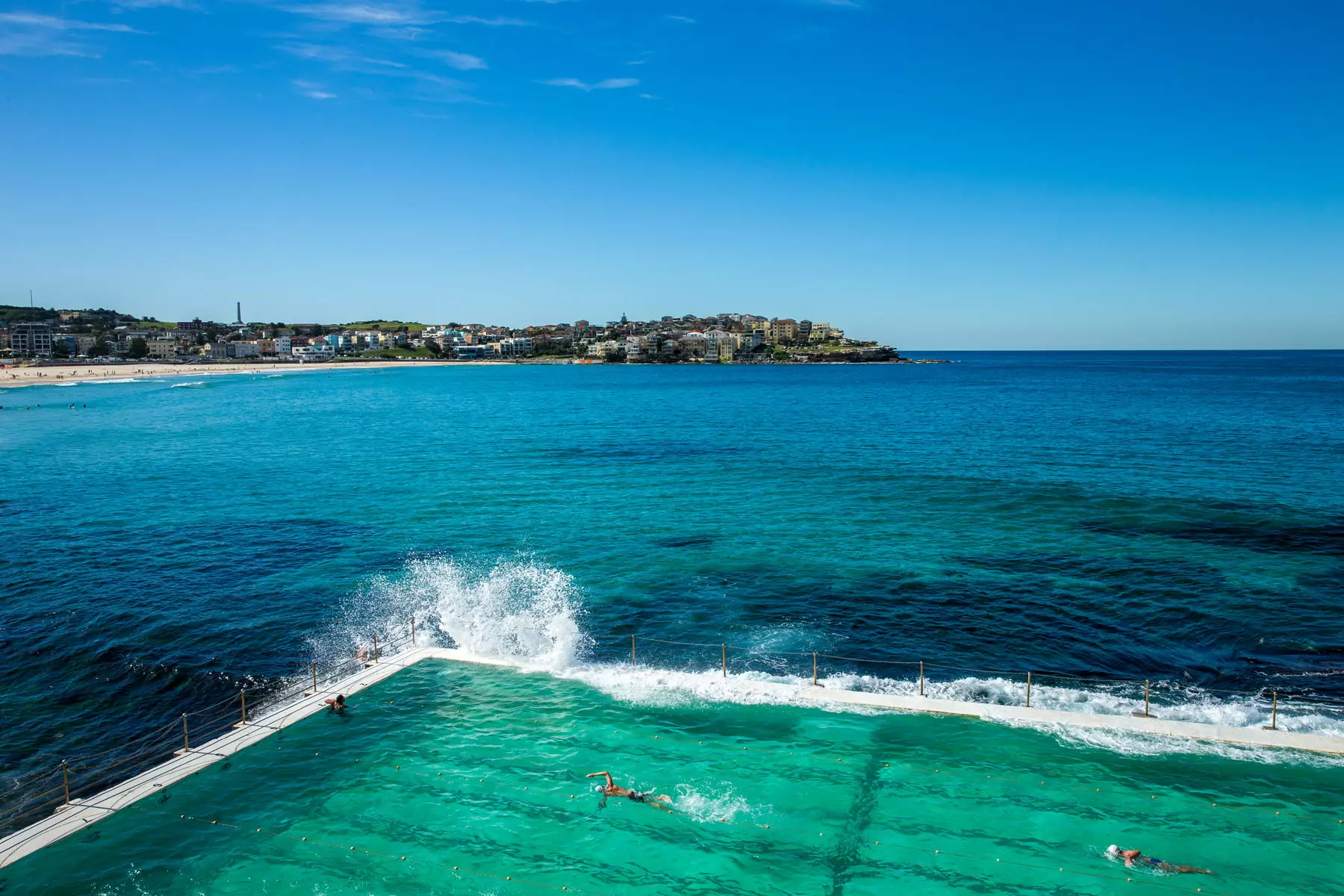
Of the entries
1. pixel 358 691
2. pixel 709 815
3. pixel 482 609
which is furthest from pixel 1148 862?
pixel 482 609

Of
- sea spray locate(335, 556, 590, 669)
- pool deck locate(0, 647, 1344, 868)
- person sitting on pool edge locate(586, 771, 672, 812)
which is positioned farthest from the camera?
sea spray locate(335, 556, 590, 669)

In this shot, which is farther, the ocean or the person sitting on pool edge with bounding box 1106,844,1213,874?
the ocean

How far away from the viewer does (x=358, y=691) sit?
20.4 metres

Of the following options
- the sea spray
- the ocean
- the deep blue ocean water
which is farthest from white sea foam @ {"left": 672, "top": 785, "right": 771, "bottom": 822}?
the sea spray

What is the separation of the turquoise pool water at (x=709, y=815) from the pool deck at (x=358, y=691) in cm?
38

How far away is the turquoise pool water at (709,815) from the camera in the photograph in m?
13.2

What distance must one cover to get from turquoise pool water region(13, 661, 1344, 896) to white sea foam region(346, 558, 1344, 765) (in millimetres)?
803

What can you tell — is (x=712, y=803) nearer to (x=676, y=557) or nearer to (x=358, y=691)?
(x=358, y=691)

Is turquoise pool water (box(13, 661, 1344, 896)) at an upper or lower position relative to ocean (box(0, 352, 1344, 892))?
lower

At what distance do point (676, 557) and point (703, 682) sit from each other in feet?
40.4

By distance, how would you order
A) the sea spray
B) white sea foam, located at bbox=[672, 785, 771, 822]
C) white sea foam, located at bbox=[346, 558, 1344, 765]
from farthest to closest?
the sea spray → white sea foam, located at bbox=[346, 558, 1344, 765] → white sea foam, located at bbox=[672, 785, 771, 822]

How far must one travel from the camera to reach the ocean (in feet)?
69.1

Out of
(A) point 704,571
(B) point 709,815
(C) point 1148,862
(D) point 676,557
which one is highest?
(D) point 676,557

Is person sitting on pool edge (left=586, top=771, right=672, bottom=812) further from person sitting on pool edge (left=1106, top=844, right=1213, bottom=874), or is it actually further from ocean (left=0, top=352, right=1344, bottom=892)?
person sitting on pool edge (left=1106, top=844, right=1213, bottom=874)
